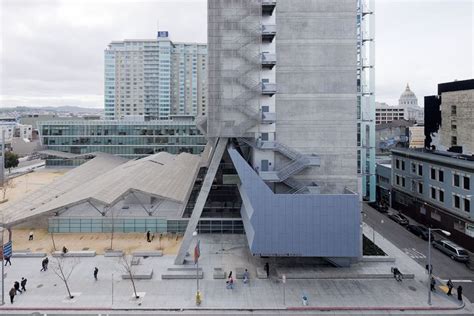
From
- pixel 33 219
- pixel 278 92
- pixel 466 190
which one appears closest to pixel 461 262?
pixel 466 190

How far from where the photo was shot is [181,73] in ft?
584

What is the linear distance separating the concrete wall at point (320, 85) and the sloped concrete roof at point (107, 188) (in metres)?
21.1

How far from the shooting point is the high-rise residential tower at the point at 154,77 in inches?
6845

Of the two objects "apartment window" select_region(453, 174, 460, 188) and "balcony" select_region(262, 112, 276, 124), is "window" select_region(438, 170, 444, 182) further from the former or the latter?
"balcony" select_region(262, 112, 276, 124)

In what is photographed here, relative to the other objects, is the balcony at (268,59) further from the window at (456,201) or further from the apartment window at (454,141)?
the apartment window at (454,141)

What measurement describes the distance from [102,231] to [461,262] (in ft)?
140

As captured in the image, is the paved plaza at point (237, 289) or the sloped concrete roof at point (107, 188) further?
the sloped concrete roof at point (107, 188)

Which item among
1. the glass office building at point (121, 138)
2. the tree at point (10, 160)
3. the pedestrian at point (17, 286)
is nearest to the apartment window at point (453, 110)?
the pedestrian at point (17, 286)

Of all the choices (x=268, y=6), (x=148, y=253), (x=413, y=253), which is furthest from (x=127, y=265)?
(x=413, y=253)

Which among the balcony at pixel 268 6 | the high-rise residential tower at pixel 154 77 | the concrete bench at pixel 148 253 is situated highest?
the high-rise residential tower at pixel 154 77

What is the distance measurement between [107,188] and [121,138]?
2250 inches

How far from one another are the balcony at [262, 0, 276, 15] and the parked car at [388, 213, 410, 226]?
34902 millimetres

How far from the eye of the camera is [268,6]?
37.4 meters

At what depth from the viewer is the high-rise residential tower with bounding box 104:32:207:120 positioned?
17388 centimetres
